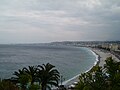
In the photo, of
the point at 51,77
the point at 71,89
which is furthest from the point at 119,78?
the point at 71,89

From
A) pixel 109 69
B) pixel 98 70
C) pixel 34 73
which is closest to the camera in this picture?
pixel 98 70

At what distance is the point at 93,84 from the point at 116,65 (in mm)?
6612

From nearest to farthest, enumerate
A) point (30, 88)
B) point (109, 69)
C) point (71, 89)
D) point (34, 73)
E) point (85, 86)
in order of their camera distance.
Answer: point (30, 88) → point (85, 86) → point (109, 69) → point (34, 73) → point (71, 89)

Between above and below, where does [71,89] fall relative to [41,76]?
below

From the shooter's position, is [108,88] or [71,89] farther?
[71,89]

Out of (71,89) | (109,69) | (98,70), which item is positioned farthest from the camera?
(71,89)

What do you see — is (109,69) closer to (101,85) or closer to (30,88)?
(101,85)

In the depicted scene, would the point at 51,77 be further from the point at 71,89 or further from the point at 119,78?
the point at 71,89

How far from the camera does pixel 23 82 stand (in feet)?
84.7

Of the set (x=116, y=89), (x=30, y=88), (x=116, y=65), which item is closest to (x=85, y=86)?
(x=116, y=89)

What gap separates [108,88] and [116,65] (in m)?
6.24

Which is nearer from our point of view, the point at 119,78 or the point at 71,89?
the point at 119,78

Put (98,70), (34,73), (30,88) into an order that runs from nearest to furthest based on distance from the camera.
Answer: (30,88) < (98,70) < (34,73)

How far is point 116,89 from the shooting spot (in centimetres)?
2428
